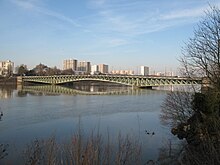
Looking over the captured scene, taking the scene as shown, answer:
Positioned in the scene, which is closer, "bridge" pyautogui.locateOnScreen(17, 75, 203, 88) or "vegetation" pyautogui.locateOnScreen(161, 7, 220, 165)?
"vegetation" pyautogui.locateOnScreen(161, 7, 220, 165)

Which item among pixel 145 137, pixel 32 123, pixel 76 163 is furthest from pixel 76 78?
pixel 76 163

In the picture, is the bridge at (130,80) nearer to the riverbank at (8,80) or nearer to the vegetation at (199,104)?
the riverbank at (8,80)

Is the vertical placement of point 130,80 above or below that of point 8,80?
above

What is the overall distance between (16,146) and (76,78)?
71821 millimetres

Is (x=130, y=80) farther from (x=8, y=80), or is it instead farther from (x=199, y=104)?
(x=199, y=104)

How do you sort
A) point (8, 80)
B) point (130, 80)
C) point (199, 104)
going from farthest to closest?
point (8, 80) → point (130, 80) → point (199, 104)

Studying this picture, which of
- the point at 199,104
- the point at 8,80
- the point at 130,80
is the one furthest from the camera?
the point at 8,80

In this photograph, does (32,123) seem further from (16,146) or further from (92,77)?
(92,77)

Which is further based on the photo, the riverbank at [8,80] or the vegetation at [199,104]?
the riverbank at [8,80]

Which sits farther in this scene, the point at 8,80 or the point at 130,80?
the point at 8,80

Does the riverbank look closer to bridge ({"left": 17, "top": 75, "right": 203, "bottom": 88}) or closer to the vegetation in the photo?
bridge ({"left": 17, "top": 75, "right": 203, "bottom": 88})

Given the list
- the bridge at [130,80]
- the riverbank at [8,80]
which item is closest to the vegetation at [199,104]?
the bridge at [130,80]

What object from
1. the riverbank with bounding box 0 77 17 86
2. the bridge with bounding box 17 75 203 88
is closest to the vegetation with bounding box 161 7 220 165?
the bridge with bounding box 17 75 203 88

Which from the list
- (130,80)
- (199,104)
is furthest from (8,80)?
(199,104)
